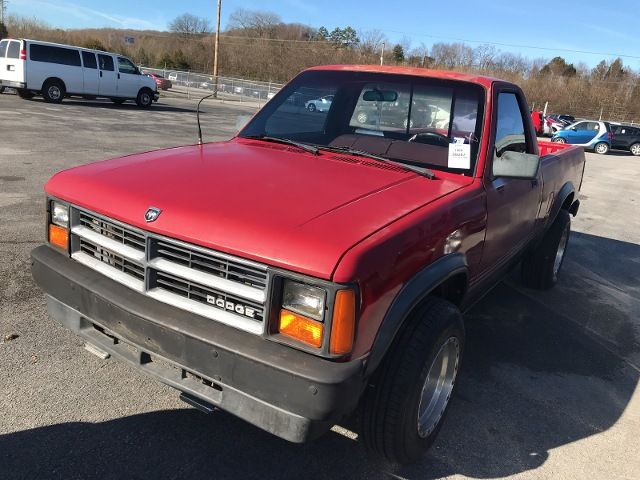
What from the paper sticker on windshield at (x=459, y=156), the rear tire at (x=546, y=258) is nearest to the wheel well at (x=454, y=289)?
the paper sticker on windshield at (x=459, y=156)

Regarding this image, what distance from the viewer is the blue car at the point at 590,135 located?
2630 cm

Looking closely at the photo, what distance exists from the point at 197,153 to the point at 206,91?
133 ft

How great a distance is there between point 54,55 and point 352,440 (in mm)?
20360

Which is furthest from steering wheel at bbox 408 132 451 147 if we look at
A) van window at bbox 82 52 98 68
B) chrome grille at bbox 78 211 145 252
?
van window at bbox 82 52 98 68

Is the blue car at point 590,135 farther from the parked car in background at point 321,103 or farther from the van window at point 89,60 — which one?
the parked car in background at point 321,103

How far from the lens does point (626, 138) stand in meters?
27.0

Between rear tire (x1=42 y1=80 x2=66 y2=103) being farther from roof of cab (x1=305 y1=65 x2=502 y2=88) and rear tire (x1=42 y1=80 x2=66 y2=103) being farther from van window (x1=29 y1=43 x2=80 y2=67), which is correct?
roof of cab (x1=305 y1=65 x2=502 y2=88)

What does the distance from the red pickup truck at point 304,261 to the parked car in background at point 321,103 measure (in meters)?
0.44

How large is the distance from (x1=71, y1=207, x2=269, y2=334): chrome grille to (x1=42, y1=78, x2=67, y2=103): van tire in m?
19.6

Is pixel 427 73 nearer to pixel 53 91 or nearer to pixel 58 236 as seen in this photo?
pixel 58 236

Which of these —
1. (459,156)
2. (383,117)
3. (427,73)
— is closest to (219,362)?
(459,156)

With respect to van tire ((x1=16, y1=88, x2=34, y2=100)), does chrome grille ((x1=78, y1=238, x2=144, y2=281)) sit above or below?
below

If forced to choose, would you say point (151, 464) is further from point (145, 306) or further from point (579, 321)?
point (579, 321)

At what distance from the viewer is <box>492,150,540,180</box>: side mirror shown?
3107 mm
